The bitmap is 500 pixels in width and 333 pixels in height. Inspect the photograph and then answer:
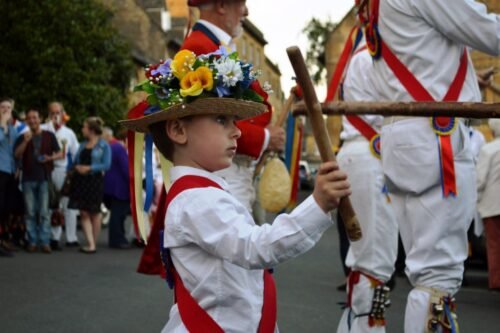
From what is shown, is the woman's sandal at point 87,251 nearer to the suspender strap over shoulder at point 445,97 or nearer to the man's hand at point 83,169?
the man's hand at point 83,169

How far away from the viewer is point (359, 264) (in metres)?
4.82

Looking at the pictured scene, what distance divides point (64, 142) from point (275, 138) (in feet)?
24.9

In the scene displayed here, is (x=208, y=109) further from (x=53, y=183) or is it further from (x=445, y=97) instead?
(x=53, y=183)

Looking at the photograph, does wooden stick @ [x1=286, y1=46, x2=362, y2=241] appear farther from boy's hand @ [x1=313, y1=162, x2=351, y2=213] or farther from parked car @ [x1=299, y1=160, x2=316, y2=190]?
Answer: parked car @ [x1=299, y1=160, x2=316, y2=190]

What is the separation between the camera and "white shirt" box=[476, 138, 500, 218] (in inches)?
291

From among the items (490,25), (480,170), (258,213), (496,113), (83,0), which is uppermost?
(83,0)

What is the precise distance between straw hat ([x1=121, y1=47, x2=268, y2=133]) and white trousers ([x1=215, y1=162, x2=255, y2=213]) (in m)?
1.47

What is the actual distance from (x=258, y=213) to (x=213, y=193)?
7.21 metres

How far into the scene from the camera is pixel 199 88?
9.86 feet

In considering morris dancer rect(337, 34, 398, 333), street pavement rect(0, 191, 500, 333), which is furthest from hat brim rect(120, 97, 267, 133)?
street pavement rect(0, 191, 500, 333)

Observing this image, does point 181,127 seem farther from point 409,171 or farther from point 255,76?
point 409,171

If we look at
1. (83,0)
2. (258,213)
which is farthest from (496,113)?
(83,0)

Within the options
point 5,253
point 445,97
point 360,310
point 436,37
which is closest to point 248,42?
point 5,253

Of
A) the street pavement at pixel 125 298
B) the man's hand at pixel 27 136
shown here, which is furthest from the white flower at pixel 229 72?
the man's hand at pixel 27 136
